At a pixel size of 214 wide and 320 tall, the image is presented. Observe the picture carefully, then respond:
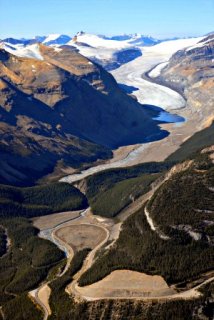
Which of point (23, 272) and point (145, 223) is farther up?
point (145, 223)

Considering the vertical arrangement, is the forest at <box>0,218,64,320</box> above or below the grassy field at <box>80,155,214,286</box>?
below

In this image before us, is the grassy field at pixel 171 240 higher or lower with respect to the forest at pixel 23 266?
higher

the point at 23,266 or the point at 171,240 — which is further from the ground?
the point at 171,240

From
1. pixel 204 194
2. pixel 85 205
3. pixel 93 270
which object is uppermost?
pixel 204 194

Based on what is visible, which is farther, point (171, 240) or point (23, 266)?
point (23, 266)

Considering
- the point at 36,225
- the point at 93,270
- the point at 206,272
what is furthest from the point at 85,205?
the point at 206,272

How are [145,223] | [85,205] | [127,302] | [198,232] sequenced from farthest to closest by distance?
[85,205]
[145,223]
[198,232]
[127,302]

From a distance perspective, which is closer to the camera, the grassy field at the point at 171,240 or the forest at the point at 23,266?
the grassy field at the point at 171,240

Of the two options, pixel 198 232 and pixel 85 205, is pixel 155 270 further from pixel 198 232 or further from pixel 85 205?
pixel 85 205

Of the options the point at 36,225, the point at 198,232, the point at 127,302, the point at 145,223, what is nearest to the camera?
the point at 127,302

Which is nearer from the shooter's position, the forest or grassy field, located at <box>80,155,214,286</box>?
grassy field, located at <box>80,155,214,286</box>

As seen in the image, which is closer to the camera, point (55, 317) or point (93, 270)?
point (55, 317)
